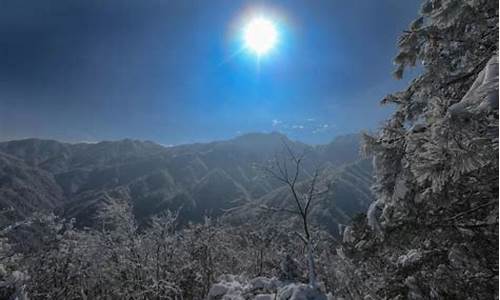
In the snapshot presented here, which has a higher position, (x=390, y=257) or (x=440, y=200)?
(x=440, y=200)

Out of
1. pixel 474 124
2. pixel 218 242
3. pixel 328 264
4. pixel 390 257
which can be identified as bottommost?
pixel 328 264

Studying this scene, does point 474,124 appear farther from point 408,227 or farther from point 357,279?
point 357,279

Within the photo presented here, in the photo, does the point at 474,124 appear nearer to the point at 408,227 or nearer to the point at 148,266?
the point at 408,227

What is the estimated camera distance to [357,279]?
24531mm

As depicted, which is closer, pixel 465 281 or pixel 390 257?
pixel 465 281

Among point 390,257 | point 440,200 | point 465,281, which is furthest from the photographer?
point 390,257

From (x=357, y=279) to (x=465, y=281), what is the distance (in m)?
20.9

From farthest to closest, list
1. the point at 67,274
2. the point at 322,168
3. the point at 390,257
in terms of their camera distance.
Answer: the point at 67,274 → the point at 322,168 → the point at 390,257

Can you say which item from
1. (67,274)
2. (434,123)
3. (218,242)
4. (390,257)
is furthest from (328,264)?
(434,123)

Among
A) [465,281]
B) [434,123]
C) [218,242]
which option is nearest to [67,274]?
[218,242]

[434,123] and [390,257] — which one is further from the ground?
[434,123]

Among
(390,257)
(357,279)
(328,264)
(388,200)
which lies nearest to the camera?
(388,200)

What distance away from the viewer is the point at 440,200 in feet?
17.0

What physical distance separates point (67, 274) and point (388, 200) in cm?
2984
